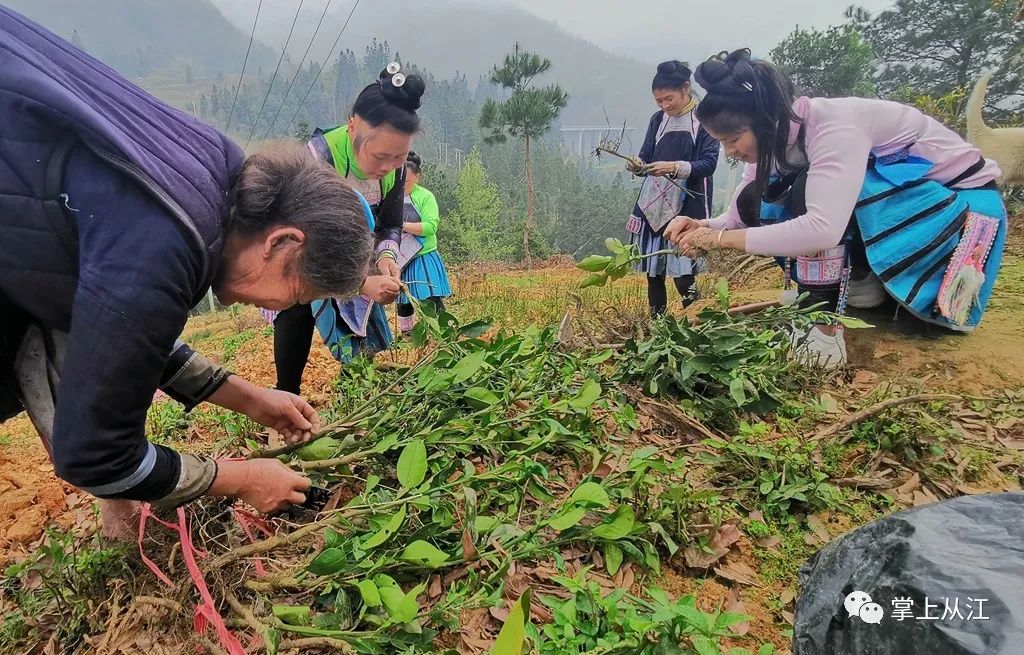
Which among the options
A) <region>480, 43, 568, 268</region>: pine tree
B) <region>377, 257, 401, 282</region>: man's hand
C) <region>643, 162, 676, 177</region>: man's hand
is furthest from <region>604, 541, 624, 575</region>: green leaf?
<region>480, 43, 568, 268</region>: pine tree

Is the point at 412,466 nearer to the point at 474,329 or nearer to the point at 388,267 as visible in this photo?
the point at 474,329

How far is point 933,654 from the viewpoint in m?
0.74

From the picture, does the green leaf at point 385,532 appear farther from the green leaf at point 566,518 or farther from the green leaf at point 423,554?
the green leaf at point 566,518

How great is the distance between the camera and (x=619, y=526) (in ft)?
4.08

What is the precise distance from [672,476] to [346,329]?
4.68 ft

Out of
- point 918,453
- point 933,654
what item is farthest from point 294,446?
point 918,453

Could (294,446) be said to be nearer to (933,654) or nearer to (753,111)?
(933,654)

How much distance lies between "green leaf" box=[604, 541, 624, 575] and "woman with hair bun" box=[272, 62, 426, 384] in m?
1.09

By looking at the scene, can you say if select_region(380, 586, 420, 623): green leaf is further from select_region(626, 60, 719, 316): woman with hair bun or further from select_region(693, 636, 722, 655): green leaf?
select_region(626, 60, 719, 316): woman with hair bun

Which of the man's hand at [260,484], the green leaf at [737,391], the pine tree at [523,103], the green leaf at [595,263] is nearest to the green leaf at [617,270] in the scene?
the green leaf at [595,263]

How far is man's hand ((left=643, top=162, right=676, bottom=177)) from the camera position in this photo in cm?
318

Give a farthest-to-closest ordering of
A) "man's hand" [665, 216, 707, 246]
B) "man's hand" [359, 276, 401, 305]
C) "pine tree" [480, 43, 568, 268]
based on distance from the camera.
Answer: "pine tree" [480, 43, 568, 268]
"man's hand" [665, 216, 707, 246]
"man's hand" [359, 276, 401, 305]

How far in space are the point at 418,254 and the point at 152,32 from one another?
17315 cm

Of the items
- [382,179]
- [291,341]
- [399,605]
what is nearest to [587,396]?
[399,605]
